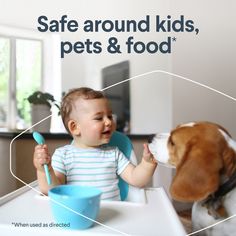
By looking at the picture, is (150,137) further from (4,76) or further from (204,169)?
(4,76)

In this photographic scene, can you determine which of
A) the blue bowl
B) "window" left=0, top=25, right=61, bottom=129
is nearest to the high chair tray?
the blue bowl

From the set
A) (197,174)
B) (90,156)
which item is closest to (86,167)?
(90,156)

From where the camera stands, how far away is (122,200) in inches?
23.9

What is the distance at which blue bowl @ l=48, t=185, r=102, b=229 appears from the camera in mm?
484

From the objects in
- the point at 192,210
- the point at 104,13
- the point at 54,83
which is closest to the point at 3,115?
the point at 54,83

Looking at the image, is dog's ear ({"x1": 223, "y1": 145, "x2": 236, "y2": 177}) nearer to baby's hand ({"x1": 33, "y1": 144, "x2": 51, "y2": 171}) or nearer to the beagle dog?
the beagle dog

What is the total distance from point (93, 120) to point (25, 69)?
0.44 feet

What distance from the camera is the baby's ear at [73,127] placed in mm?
576

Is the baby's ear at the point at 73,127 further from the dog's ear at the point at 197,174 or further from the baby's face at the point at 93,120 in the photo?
the dog's ear at the point at 197,174

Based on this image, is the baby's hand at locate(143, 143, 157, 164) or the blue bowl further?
the baby's hand at locate(143, 143, 157, 164)

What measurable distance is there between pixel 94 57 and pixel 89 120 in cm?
10

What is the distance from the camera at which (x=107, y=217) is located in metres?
0.53

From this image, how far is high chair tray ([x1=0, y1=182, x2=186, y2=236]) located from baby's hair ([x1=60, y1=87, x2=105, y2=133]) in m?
0.12

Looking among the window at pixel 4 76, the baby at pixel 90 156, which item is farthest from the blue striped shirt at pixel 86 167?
the window at pixel 4 76
